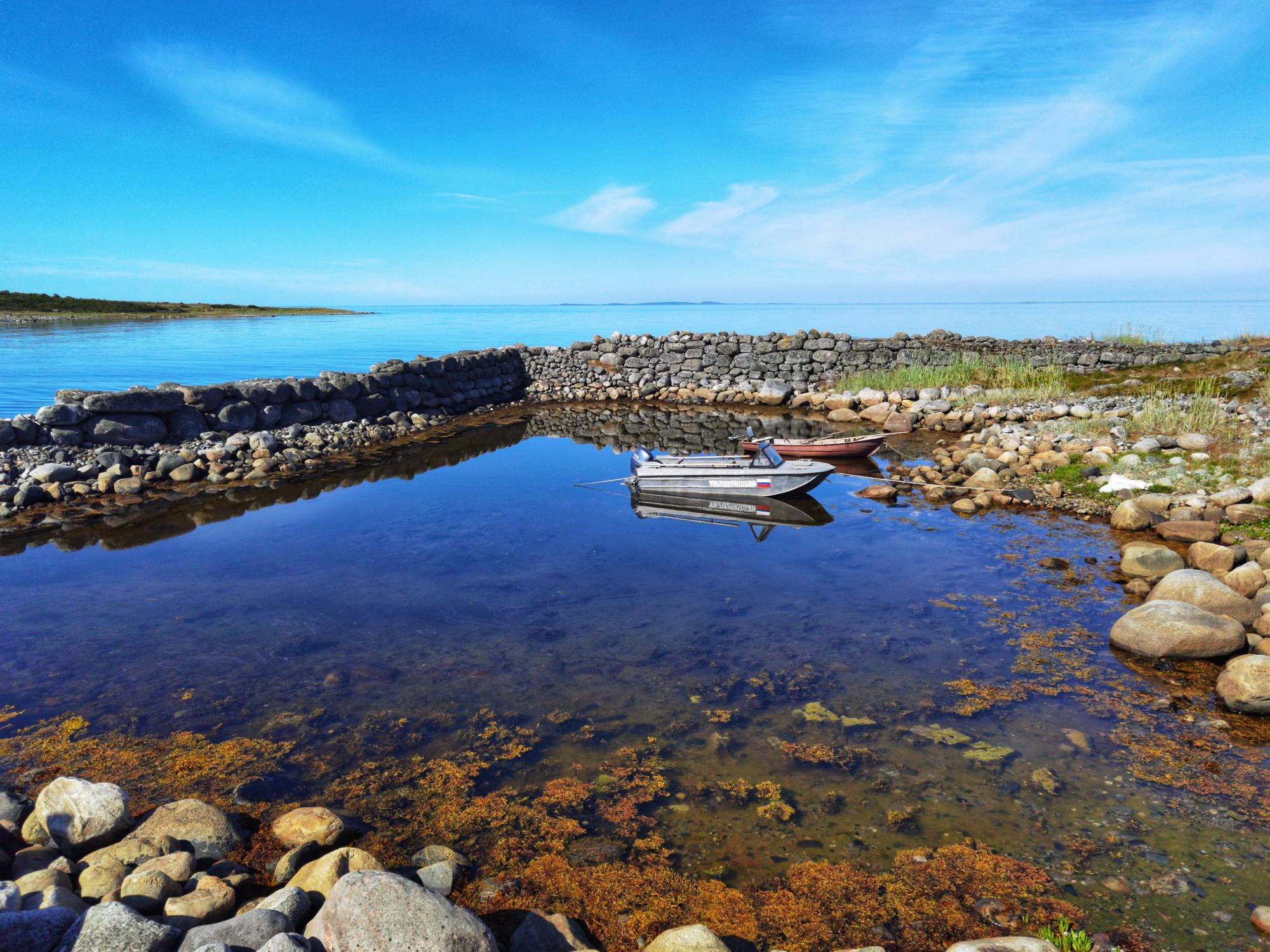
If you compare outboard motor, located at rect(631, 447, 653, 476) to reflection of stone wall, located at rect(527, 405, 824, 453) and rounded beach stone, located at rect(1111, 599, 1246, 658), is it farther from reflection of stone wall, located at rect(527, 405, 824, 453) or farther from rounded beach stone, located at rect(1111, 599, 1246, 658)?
rounded beach stone, located at rect(1111, 599, 1246, 658)

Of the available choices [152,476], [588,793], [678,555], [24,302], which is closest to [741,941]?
[588,793]

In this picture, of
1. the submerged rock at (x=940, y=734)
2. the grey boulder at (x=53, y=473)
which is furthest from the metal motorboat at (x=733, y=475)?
the grey boulder at (x=53, y=473)

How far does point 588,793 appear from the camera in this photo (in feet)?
17.6

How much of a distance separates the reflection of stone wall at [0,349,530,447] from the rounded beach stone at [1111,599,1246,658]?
18130 millimetres

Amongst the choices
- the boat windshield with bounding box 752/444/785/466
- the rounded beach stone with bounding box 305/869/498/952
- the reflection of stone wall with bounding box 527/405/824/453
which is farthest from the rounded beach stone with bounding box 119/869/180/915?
the reflection of stone wall with bounding box 527/405/824/453

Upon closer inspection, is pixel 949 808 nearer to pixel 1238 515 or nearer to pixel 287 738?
pixel 287 738

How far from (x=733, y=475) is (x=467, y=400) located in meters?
14.8

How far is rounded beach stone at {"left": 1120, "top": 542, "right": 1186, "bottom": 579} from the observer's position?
9352mm

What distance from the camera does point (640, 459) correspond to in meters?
14.6

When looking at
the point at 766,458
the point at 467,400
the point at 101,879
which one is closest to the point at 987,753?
the point at 101,879

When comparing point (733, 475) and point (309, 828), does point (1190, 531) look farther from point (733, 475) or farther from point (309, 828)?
point (309, 828)

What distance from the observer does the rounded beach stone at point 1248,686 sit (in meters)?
6.29

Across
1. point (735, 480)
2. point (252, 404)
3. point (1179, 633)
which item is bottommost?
point (1179, 633)

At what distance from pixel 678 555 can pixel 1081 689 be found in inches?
221
